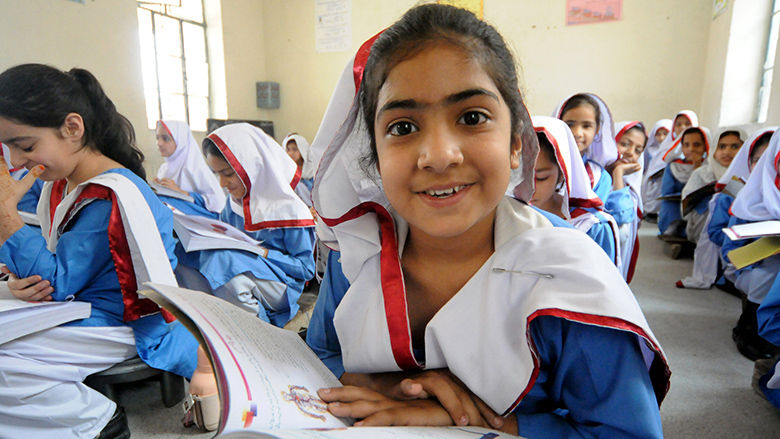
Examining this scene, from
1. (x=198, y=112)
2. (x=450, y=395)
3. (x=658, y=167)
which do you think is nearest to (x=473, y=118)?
(x=450, y=395)

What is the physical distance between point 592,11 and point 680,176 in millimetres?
3517

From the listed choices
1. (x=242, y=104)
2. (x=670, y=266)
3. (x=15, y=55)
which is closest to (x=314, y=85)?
(x=242, y=104)

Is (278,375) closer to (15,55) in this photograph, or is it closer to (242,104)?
(15,55)

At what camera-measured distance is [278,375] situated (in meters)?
0.59

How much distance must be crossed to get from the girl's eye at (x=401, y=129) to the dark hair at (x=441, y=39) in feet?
0.30

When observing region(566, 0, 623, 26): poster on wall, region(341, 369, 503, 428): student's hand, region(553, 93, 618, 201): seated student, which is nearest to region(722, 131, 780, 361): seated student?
region(553, 93, 618, 201): seated student

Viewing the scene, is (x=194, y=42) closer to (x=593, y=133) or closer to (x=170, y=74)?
(x=170, y=74)

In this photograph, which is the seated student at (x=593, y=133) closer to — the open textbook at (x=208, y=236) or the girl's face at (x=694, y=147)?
the open textbook at (x=208, y=236)

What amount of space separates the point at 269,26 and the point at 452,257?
935 cm

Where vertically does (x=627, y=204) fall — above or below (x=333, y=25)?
below

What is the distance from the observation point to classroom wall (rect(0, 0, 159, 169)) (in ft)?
13.1

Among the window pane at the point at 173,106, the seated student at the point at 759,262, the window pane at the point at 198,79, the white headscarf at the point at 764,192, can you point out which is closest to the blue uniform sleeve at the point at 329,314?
the seated student at the point at 759,262

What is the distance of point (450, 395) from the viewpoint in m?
0.68

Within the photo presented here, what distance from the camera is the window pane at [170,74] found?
702 centimetres
